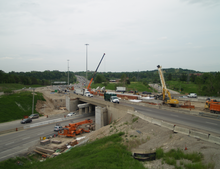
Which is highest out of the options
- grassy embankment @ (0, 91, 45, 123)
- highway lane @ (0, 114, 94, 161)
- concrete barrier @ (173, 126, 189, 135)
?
concrete barrier @ (173, 126, 189, 135)

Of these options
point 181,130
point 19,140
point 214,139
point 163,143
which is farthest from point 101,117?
point 214,139

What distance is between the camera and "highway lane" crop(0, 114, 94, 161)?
22.4 metres

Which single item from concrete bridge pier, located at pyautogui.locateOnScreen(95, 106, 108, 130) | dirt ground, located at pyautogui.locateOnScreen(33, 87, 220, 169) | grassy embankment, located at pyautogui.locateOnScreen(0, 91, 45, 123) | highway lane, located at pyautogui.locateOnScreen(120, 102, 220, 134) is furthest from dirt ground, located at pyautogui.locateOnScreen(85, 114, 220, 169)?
grassy embankment, located at pyautogui.locateOnScreen(0, 91, 45, 123)

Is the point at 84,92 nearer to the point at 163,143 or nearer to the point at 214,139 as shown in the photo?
the point at 163,143

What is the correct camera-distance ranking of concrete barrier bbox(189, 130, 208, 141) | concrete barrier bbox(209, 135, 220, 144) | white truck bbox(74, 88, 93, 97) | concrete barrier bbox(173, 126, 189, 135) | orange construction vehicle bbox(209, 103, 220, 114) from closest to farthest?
concrete barrier bbox(209, 135, 220, 144)
concrete barrier bbox(189, 130, 208, 141)
concrete barrier bbox(173, 126, 189, 135)
orange construction vehicle bbox(209, 103, 220, 114)
white truck bbox(74, 88, 93, 97)

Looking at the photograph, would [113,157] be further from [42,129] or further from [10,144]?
[42,129]

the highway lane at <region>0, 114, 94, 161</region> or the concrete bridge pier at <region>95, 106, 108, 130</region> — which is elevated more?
the concrete bridge pier at <region>95, 106, 108, 130</region>

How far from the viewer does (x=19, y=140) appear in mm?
26484

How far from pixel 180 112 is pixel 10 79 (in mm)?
112206

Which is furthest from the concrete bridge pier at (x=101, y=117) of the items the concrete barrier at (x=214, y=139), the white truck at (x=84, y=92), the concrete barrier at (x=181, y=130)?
the concrete barrier at (x=214, y=139)

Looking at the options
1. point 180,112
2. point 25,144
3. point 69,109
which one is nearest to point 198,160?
point 180,112

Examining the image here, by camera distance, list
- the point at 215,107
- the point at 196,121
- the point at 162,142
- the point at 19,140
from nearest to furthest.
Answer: the point at 162,142 < the point at 196,121 < the point at 215,107 < the point at 19,140

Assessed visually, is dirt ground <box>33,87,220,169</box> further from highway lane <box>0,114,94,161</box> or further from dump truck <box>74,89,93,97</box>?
dump truck <box>74,89,93,97</box>

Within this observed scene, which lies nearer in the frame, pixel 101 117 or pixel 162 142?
pixel 162 142
